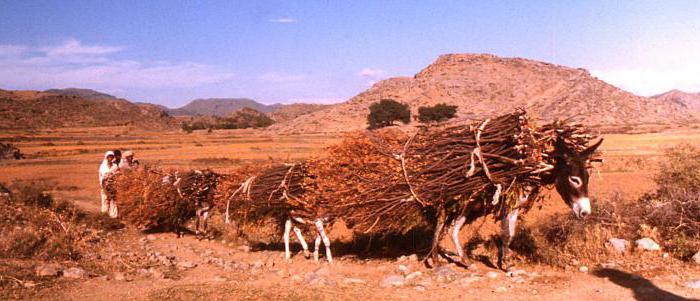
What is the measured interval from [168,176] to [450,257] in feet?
26.4

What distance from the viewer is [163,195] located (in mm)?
13305

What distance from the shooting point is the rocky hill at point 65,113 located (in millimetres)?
102875

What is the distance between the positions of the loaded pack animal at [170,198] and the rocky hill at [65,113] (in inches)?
3781

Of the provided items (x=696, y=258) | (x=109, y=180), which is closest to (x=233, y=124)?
(x=109, y=180)

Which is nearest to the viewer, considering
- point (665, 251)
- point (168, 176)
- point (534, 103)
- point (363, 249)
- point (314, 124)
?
point (665, 251)

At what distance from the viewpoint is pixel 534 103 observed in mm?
79000

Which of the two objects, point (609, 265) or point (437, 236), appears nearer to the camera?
point (609, 265)

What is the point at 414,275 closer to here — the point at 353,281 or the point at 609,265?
the point at 353,281

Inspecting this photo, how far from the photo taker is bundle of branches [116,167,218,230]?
1315cm

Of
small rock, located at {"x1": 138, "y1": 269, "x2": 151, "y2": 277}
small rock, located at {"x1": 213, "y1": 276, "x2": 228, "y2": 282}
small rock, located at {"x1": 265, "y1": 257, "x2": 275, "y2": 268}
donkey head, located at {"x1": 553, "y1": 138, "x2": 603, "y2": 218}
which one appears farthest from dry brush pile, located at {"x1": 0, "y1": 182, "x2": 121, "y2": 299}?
donkey head, located at {"x1": 553, "y1": 138, "x2": 603, "y2": 218}

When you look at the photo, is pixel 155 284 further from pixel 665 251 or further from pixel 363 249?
pixel 665 251

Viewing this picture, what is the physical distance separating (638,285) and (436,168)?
3.13 metres

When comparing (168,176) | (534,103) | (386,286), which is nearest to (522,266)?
(386,286)

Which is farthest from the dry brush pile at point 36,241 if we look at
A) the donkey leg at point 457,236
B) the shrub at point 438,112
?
the shrub at point 438,112
